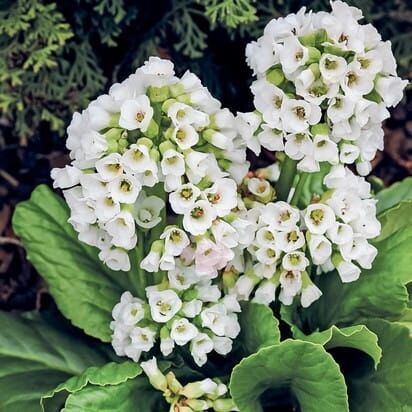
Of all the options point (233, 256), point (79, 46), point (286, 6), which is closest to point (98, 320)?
point (233, 256)

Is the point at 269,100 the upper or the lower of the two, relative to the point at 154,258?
upper

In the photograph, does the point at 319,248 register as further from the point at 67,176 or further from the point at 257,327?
the point at 67,176

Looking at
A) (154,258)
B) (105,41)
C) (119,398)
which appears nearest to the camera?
(154,258)

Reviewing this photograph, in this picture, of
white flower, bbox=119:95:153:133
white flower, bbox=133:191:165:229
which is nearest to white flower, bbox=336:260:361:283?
white flower, bbox=133:191:165:229

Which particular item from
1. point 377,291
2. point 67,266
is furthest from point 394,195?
point 67,266

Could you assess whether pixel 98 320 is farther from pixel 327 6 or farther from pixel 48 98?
pixel 327 6

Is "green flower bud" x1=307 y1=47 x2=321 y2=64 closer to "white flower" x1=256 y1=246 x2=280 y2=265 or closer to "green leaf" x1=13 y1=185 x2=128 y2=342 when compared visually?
"white flower" x1=256 y1=246 x2=280 y2=265
